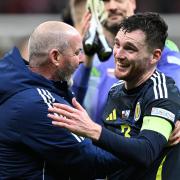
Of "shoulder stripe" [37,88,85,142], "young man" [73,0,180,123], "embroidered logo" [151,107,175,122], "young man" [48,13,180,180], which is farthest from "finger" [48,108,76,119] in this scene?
"young man" [73,0,180,123]

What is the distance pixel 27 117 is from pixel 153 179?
67 centimetres

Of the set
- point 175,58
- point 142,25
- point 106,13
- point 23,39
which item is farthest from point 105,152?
point 23,39

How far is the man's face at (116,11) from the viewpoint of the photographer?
5676 mm

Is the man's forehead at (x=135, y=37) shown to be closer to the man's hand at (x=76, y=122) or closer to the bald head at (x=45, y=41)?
the bald head at (x=45, y=41)

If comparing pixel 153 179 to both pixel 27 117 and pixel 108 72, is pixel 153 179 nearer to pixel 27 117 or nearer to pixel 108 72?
pixel 27 117

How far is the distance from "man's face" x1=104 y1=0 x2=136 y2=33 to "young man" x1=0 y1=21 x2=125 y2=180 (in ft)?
5.38

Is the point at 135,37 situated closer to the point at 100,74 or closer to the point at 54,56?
the point at 54,56

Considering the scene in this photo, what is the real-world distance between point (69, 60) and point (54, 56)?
3.6 inches

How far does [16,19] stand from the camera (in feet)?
35.1

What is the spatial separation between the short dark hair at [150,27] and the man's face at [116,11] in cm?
165

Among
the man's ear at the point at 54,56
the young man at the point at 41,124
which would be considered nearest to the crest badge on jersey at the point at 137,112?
the young man at the point at 41,124

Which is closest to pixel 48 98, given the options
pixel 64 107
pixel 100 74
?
pixel 64 107

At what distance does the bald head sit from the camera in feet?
13.2

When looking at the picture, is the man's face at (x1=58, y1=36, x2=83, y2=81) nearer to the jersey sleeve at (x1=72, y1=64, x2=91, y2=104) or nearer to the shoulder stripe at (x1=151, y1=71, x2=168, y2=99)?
the shoulder stripe at (x1=151, y1=71, x2=168, y2=99)
